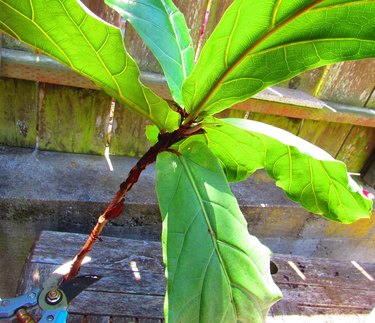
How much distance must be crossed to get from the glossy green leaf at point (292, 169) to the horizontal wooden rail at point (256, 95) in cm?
77

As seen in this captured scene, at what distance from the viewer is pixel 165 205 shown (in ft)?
1.70

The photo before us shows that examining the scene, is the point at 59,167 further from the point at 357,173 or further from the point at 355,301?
the point at 357,173

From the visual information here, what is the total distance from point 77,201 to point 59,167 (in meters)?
0.21

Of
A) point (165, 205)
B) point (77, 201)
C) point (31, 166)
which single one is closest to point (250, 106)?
point (77, 201)

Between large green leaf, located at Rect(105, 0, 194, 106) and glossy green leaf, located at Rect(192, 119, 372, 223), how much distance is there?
0.37 ft

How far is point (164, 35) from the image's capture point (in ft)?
2.03

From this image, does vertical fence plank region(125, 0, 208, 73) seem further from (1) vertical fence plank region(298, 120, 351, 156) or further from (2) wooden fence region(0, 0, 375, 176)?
(1) vertical fence plank region(298, 120, 351, 156)

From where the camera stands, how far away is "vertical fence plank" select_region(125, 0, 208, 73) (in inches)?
50.8

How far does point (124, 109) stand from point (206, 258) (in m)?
1.10

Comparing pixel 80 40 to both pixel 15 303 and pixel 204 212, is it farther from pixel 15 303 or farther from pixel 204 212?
pixel 15 303

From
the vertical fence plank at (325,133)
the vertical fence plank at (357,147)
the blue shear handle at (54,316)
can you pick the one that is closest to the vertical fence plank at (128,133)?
the vertical fence plank at (325,133)

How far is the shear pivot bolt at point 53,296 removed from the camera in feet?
2.26

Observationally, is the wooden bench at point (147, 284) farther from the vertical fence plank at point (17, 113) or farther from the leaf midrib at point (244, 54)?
the leaf midrib at point (244, 54)

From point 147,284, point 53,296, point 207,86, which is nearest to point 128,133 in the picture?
point 147,284
